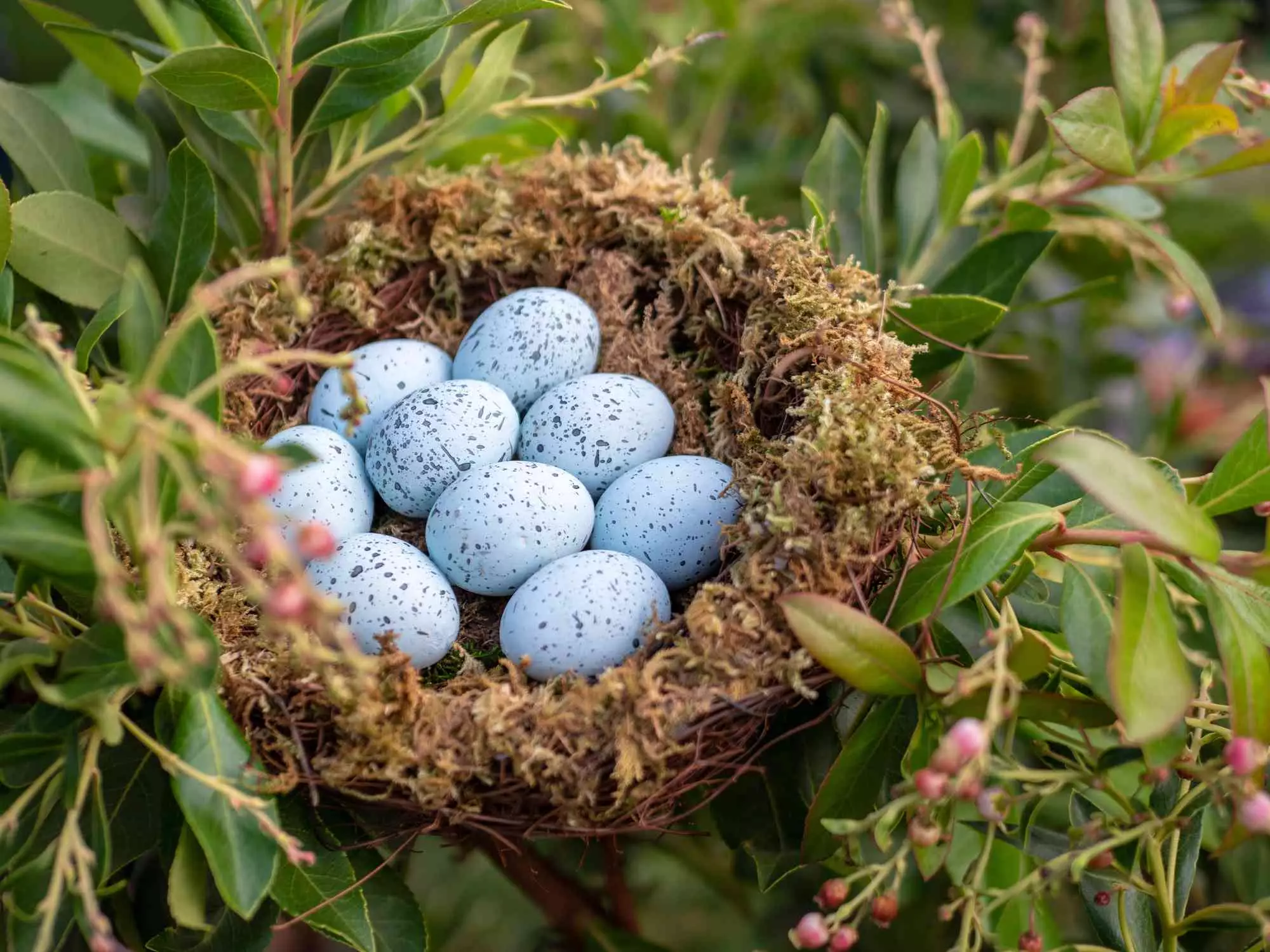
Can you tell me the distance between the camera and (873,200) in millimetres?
1127

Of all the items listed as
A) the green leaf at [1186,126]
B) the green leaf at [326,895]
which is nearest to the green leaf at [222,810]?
the green leaf at [326,895]

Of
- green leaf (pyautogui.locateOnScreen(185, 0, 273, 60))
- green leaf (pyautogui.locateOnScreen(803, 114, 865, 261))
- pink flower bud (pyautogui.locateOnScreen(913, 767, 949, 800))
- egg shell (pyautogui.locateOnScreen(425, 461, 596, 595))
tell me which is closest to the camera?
pink flower bud (pyautogui.locateOnScreen(913, 767, 949, 800))

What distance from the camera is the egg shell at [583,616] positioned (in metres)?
0.94

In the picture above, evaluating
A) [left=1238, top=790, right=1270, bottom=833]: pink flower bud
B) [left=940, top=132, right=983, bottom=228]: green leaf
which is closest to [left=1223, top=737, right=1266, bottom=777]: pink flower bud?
[left=1238, top=790, right=1270, bottom=833]: pink flower bud

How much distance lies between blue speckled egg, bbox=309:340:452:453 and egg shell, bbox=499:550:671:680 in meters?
0.32

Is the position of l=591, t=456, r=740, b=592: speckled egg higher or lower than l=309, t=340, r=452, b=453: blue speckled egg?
lower

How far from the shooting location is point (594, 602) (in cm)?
96

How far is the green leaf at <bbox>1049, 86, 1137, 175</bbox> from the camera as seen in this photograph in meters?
0.91

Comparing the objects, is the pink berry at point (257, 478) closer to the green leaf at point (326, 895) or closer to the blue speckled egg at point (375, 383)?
the green leaf at point (326, 895)

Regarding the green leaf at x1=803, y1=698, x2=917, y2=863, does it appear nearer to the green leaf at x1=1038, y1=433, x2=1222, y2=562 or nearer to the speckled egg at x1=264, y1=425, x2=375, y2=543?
the green leaf at x1=1038, y1=433, x2=1222, y2=562

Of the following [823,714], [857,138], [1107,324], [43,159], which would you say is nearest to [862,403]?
[823,714]

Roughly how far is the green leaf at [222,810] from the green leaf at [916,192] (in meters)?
0.87

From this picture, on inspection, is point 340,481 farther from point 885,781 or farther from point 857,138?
point 857,138

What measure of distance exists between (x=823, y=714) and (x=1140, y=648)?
0.25 metres
